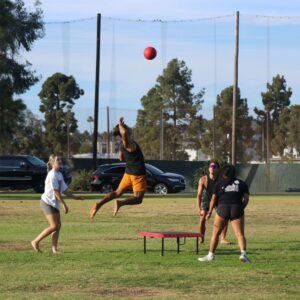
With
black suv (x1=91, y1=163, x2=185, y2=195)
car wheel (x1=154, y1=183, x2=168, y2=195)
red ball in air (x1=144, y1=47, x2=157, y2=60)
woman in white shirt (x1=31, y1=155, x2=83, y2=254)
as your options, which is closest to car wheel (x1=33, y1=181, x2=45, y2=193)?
black suv (x1=91, y1=163, x2=185, y2=195)

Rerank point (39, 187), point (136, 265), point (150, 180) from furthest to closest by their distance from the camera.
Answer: point (150, 180)
point (39, 187)
point (136, 265)

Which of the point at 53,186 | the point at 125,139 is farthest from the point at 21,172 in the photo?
the point at 125,139

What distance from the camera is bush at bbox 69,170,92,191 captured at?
157 ft

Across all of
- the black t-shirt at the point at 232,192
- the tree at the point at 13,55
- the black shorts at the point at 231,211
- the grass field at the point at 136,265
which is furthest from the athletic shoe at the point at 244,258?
the tree at the point at 13,55

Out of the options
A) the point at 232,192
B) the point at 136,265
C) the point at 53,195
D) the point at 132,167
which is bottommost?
the point at 136,265

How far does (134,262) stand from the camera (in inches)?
562

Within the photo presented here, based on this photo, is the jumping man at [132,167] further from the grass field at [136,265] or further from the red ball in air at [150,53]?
the red ball in air at [150,53]

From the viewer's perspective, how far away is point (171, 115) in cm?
7475

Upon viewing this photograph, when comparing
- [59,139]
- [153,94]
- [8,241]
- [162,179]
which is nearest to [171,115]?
[153,94]

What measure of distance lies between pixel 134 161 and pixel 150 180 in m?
28.2

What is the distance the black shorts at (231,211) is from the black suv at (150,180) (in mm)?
28867

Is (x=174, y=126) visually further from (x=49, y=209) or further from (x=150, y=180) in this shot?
(x=49, y=209)

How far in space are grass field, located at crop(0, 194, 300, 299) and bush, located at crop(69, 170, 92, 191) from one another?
24095 mm

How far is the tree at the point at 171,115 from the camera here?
73125mm
